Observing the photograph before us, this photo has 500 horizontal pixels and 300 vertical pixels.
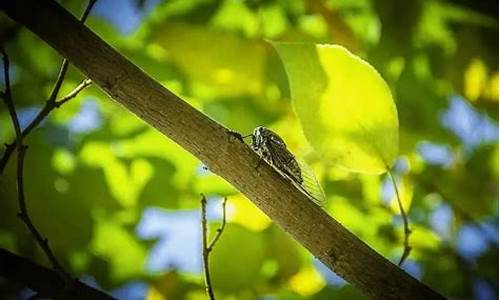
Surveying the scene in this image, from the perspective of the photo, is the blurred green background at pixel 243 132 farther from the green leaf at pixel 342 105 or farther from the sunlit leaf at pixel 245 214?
the green leaf at pixel 342 105

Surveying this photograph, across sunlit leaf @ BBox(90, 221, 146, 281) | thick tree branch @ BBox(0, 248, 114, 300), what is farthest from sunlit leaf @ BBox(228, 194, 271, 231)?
thick tree branch @ BBox(0, 248, 114, 300)

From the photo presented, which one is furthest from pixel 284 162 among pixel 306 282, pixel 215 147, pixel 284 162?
pixel 306 282

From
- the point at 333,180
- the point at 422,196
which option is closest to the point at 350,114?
the point at 333,180

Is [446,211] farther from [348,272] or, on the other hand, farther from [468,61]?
[348,272]

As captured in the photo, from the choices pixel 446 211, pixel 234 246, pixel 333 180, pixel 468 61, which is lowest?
pixel 234 246

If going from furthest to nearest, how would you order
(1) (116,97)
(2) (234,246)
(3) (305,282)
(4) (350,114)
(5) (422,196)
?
(5) (422,196) → (3) (305,282) → (2) (234,246) → (4) (350,114) → (1) (116,97)

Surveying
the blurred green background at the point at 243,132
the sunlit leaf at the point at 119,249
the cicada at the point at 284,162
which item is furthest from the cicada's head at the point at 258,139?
the sunlit leaf at the point at 119,249

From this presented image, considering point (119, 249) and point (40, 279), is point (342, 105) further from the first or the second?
point (119, 249)
